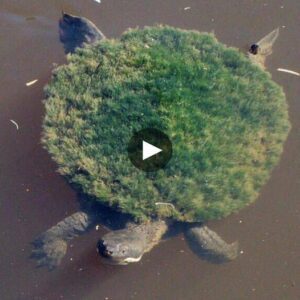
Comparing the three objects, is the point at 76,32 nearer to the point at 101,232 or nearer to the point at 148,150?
the point at 148,150

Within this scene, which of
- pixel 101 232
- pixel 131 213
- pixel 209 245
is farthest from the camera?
pixel 101 232

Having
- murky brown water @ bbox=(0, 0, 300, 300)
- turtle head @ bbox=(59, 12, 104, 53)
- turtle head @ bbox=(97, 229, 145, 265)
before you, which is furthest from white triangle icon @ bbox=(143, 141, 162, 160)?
turtle head @ bbox=(59, 12, 104, 53)

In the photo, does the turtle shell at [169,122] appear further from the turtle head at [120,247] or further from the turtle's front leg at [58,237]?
the turtle's front leg at [58,237]

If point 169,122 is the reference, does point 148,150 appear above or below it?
below

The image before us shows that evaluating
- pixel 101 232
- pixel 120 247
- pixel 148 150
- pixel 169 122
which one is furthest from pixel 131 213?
pixel 101 232

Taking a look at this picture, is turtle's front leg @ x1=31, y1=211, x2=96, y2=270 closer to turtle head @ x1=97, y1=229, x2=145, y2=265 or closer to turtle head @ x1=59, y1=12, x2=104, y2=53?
turtle head @ x1=97, y1=229, x2=145, y2=265

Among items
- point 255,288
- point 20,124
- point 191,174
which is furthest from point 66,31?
point 255,288

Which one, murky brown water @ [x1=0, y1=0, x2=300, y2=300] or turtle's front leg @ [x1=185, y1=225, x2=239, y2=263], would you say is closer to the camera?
turtle's front leg @ [x1=185, y1=225, x2=239, y2=263]

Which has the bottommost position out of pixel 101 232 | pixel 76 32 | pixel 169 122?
pixel 101 232

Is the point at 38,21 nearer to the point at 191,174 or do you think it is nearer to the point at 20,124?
the point at 20,124
